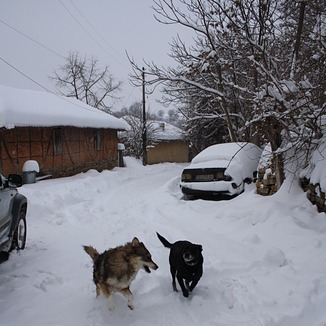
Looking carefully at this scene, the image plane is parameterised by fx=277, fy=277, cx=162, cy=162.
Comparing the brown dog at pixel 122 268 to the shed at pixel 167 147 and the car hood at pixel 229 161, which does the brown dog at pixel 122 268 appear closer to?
the car hood at pixel 229 161

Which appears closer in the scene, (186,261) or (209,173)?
(186,261)

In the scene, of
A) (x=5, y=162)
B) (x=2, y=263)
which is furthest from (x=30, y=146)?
(x=2, y=263)

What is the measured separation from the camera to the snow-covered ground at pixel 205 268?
2959 millimetres

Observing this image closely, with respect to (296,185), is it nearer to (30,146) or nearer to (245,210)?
(245,210)

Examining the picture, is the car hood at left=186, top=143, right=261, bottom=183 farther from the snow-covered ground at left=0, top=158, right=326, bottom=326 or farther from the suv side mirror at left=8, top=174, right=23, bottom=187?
the suv side mirror at left=8, top=174, right=23, bottom=187

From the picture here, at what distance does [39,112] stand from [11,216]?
34.7 ft

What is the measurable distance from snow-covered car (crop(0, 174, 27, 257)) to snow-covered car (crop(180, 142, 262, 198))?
484 centimetres

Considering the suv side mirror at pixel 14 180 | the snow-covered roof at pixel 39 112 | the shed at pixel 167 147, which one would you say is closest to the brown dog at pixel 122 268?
the suv side mirror at pixel 14 180

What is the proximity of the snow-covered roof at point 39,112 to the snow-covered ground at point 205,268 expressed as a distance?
262 inches

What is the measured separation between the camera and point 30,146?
14289 mm

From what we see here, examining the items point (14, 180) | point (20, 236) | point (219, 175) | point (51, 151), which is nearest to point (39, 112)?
point (51, 151)

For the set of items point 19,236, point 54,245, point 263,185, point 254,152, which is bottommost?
point 54,245

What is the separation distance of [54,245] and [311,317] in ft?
14.0

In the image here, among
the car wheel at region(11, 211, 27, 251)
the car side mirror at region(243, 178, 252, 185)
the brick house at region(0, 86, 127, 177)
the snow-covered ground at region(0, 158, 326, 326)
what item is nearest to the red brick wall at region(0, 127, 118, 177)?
the brick house at region(0, 86, 127, 177)
